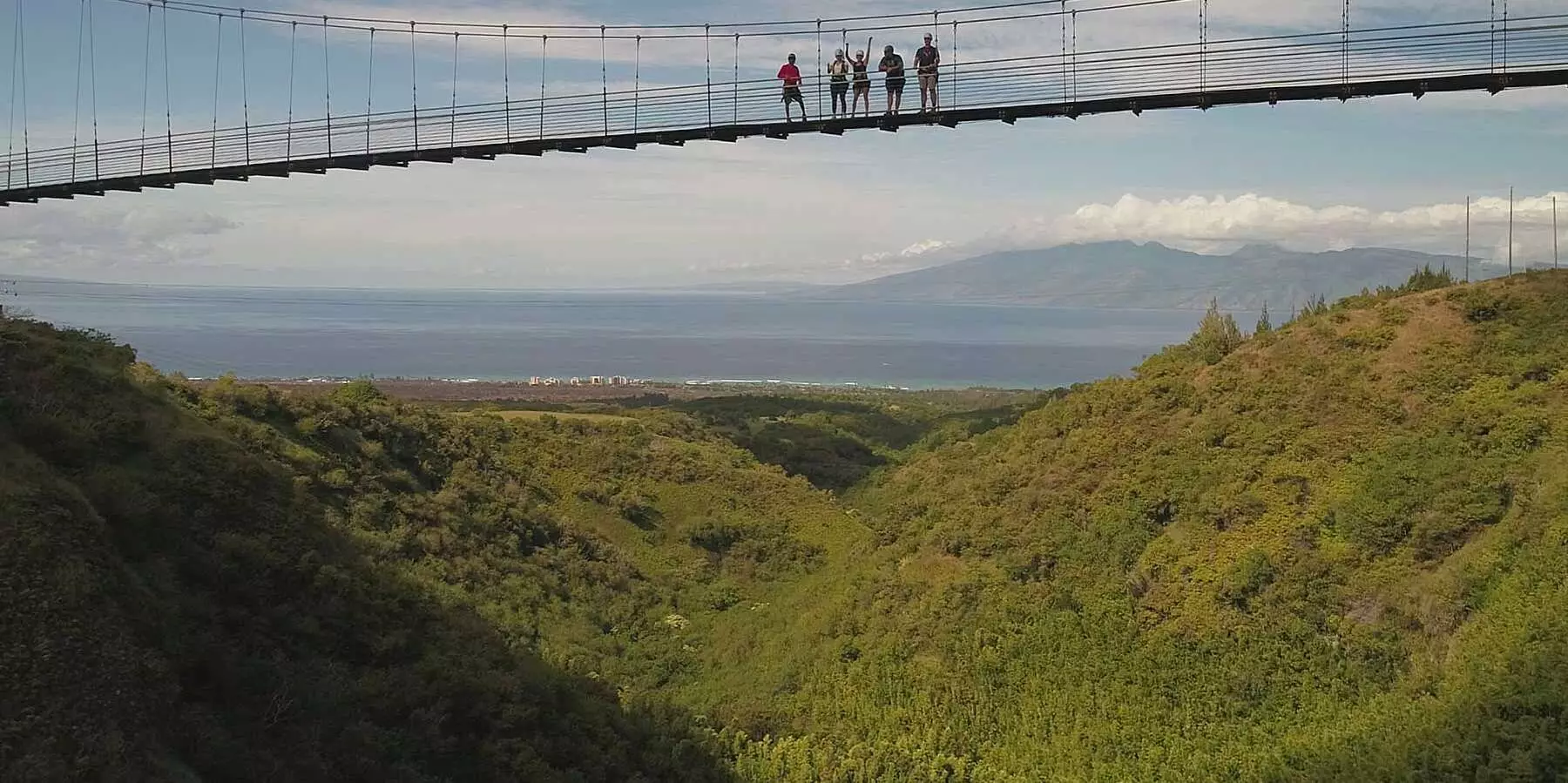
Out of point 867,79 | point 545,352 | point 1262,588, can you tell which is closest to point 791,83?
point 867,79

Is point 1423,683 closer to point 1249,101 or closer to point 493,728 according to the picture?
point 1249,101

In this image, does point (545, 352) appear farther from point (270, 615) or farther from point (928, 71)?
point (270, 615)

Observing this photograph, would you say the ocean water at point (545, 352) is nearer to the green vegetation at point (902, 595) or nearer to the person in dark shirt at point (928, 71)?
the green vegetation at point (902, 595)

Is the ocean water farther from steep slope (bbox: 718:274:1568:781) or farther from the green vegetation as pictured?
steep slope (bbox: 718:274:1568:781)

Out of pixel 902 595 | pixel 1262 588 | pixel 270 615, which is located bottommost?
pixel 902 595

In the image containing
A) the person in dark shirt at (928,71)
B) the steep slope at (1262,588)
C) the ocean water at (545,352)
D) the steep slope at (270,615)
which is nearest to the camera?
the steep slope at (270,615)

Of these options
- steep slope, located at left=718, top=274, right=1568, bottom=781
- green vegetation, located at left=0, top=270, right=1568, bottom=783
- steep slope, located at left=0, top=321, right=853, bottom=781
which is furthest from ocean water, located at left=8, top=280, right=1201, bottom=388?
steep slope, located at left=718, top=274, right=1568, bottom=781

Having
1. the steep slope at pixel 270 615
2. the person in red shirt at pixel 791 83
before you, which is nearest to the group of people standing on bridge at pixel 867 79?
the person in red shirt at pixel 791 83
